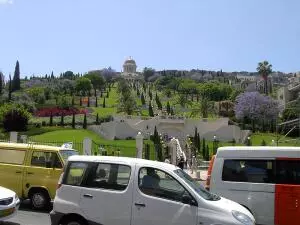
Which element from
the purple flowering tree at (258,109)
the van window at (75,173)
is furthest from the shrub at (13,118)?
the van window at (75,173)

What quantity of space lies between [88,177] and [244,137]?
2542 inches

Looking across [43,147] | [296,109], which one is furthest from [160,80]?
[43,147]

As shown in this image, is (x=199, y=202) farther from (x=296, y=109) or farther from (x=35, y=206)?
(x=296, y=109)

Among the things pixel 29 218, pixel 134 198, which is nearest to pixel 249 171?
pixel 134 198

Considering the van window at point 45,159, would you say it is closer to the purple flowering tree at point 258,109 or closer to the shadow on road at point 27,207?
the shadow on road at point 27,207

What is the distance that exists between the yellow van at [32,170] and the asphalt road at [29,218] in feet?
1.20

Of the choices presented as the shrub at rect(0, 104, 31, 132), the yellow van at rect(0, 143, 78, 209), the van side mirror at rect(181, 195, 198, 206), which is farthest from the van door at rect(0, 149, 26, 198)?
the shrub at rect(0, 104, 31, 132)

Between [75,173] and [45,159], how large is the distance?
5.30m

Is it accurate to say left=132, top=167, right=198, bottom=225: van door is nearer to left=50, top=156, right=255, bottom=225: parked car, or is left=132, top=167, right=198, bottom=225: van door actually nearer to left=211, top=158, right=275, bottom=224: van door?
left=50, top=156, right=255, bottom=225: parked car

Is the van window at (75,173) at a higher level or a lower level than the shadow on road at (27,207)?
higher

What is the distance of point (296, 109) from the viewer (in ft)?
266

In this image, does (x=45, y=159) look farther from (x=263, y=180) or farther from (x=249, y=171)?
(x=263, y=180)

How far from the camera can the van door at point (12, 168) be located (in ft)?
46.9

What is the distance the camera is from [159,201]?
338 inches
